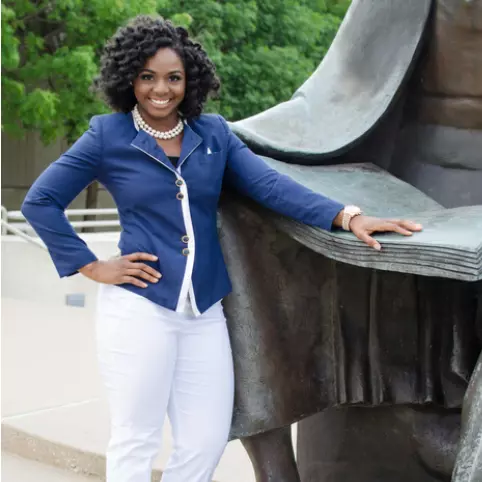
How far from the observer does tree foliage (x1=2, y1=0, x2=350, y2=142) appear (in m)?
13.0

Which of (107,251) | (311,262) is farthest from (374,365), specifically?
(107,251)

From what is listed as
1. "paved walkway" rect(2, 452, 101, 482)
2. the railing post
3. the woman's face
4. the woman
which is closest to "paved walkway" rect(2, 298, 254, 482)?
"paved walkway" rect(2, 452, 101, 482)

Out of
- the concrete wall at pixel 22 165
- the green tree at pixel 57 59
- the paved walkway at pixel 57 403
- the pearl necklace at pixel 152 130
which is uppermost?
the pearl necklace at pixel 152 130

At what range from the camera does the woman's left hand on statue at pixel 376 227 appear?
2.57m

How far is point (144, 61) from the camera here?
2760mm

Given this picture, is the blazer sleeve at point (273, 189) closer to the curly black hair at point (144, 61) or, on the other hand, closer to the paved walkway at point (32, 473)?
the curly black hair at point (144, 61)

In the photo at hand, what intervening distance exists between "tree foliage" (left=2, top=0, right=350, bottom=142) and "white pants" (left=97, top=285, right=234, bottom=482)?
32.4ft

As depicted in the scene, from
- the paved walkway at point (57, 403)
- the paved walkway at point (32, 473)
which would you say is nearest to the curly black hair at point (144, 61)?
the paved walkway at point (57, 403)

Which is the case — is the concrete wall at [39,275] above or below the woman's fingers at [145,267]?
below

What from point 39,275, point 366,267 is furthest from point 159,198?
point 39,275

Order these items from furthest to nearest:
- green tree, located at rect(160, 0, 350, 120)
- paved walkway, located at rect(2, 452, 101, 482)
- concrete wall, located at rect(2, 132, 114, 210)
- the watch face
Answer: concrete wall, located at rect(2, 132, 114, 210) → green tree, located at rect(160, 0, 350, 120) → paved walkway, located at rect(2, 452, 101, 482) → the watch face

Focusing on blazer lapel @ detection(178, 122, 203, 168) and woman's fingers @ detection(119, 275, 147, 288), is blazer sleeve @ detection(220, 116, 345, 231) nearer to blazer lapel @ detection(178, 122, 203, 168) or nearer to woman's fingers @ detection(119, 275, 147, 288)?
blazer lapel @ detection(178, 122, 203, 168)

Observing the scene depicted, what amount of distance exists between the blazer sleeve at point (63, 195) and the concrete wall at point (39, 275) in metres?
8.51

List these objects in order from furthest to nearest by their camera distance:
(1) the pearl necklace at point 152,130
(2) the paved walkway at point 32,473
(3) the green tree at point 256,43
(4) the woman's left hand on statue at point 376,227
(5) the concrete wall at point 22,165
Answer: (5) the concrete wall at point 22,165, (3) the green tree at point 256,43, (2) the paved walkway at point 32,473, (1) the pearl necklace at point 152,130, (4) the woman's left hand on statue at point 376,227
